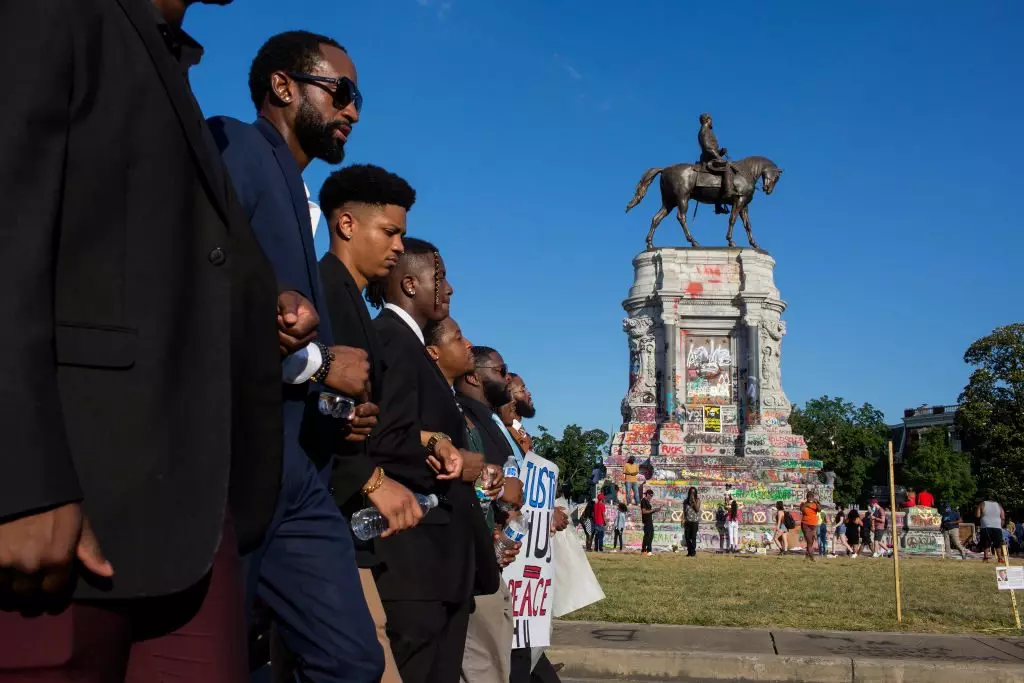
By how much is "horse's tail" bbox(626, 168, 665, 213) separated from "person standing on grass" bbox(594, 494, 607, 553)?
11542 millimetres

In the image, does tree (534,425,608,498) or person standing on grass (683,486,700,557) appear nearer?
person standing on grass (683,486,700,557)

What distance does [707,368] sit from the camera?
38.1 m

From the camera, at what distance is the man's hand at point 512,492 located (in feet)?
19.1

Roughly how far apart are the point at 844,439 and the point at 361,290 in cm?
9741

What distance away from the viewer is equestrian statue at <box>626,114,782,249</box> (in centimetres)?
3884

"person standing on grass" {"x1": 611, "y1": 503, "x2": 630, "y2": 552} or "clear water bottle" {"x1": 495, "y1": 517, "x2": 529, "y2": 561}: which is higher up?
"person standing on grass" {"x1": 611, "y1": 503, "x2": 630, "y2": 552}

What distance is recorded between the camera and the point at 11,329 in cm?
168

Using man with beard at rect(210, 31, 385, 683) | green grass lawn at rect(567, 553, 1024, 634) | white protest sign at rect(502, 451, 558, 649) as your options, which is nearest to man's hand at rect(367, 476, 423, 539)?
man with beard at rect(210, 31, 385, 683)

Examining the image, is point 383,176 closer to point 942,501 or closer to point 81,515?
point 81,515

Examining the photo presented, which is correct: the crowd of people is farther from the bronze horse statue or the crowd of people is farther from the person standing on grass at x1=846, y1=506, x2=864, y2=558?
the bronze horse statue

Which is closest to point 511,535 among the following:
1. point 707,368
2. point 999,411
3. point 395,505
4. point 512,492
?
point 512,492

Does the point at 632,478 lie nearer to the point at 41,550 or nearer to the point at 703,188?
the point at 703,188

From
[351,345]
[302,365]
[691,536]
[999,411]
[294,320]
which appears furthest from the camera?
[999,411]

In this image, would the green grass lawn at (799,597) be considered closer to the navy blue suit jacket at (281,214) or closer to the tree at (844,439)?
the navy blue suit jacket at (281,214)
